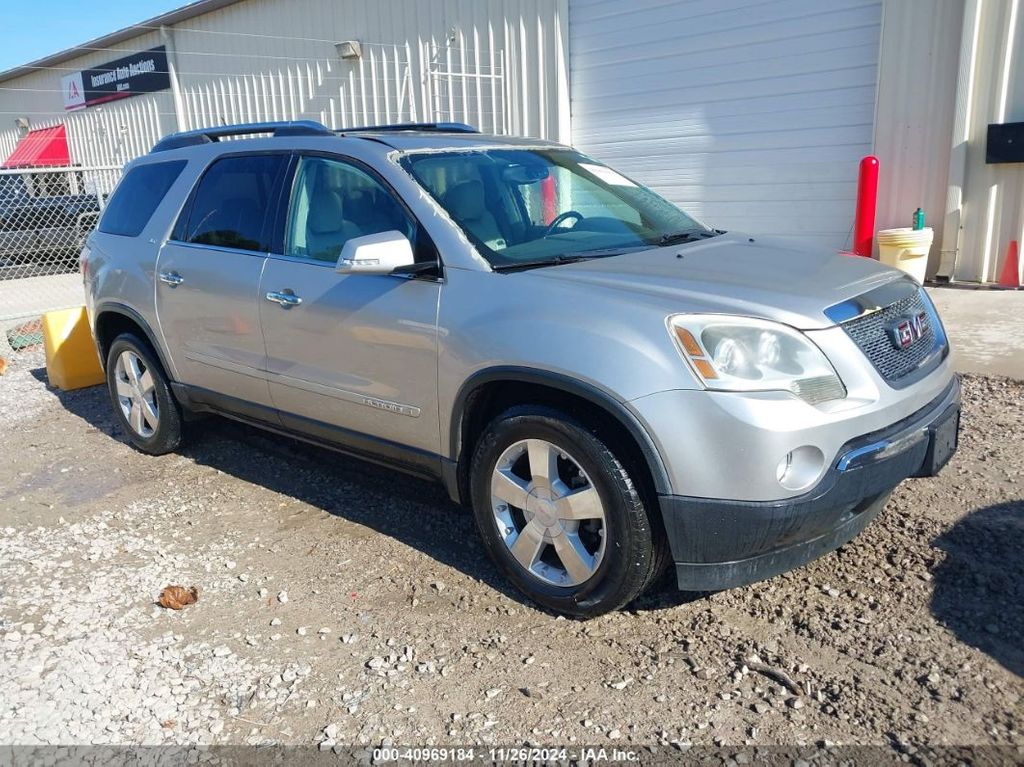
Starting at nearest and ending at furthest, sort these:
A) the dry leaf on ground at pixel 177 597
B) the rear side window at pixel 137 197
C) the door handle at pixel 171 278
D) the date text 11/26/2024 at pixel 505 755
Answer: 1. the date text 11/26/2024 at pixel 505 755
2. the dry leaf on ground at pixel 177 597
3. the door handle at pixel 171 278
4. the rear side window at pixel 137 197

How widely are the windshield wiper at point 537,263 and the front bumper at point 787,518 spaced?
109 cm

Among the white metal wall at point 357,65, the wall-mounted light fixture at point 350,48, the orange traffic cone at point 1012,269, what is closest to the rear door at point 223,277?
the orange traffic cone at point 1012,269

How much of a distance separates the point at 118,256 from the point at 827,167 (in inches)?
282

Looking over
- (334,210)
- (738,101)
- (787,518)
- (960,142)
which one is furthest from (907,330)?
(738,101)

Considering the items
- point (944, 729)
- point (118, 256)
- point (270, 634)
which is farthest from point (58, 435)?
point (944, 729)

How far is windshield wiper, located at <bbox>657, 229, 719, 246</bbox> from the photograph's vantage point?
3.96 meters

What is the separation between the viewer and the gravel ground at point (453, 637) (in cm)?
275

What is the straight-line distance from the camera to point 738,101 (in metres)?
9.86

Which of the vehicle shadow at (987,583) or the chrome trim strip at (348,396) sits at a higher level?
the chrome trim strip at (348,396)

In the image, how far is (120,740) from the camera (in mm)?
2775

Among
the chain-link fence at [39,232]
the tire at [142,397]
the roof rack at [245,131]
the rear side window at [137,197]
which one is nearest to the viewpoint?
the roof rack at [245,131]

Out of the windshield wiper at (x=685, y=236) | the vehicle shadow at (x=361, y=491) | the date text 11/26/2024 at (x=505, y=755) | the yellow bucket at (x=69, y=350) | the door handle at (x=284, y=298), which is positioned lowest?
the vehicle shadow at (x=361, y=491)

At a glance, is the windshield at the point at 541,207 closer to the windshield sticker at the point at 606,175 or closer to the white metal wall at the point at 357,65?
the windshield sticker at the point at 606,175

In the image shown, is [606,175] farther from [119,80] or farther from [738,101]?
[119,80]
